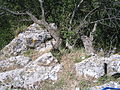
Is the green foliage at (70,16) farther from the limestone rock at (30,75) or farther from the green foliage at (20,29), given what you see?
the limestone rock at (30,75)

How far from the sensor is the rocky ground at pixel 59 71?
16.1 ft

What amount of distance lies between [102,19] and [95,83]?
8.92 feet

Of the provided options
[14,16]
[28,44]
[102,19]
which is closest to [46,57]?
[28,44]

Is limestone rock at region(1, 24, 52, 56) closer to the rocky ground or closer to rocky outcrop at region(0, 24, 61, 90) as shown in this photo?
rocky outcrop at region(0, 24, 61, 90)

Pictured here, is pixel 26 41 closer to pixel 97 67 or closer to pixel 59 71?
pixel 59 71

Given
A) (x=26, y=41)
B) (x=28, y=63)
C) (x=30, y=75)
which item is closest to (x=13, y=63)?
(x=28, y=63)

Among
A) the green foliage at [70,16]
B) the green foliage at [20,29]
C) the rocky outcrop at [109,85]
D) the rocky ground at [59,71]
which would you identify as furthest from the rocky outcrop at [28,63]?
the rocky outcrop at [109,85]

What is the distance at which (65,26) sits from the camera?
24.4 feet

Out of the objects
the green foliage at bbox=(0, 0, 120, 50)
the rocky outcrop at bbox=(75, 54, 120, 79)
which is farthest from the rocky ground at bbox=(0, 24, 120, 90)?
the green foliage at bbox=(0, 0, 120, 50)

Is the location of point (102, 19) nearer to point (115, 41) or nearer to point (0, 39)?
point (115, 41)

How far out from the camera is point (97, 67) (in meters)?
5.16

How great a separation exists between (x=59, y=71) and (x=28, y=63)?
1.09 metres

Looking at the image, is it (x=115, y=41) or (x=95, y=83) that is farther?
(x=115, y=41)

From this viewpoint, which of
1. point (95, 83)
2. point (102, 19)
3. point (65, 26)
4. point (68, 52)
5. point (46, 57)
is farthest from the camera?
point (65, 26)
